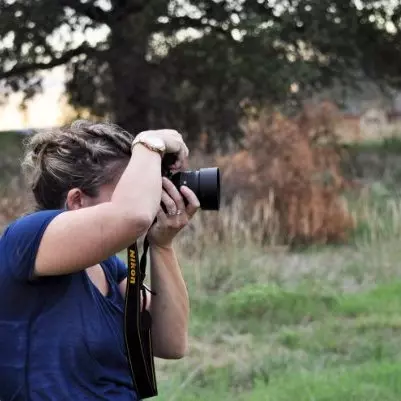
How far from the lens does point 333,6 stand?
13.0m

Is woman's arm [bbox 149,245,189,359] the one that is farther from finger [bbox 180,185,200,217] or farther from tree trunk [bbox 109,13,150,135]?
tree trunk [bbox 109,13,150,135]

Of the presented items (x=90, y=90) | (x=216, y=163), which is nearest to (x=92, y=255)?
(x=216, y=163)

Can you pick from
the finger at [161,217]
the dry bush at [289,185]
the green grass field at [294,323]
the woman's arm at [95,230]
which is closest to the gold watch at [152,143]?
the woman's arm at [95,230]

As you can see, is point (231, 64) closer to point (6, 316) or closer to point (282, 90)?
point (282, 90)

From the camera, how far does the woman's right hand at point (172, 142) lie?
208cm

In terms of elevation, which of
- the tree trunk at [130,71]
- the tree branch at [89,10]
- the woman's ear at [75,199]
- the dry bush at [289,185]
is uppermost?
the tree branch at [89,10]

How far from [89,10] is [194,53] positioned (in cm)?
177

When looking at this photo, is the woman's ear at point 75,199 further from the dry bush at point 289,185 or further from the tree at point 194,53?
the tree at point 194,53

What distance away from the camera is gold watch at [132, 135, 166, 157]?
2.03m

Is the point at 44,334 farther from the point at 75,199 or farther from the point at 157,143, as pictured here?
the point at 157,143

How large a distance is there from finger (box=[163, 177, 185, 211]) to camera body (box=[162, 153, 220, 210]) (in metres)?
0.03

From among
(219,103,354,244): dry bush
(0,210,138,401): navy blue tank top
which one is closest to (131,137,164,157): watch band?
(0,210,138,401): navy blue tank top

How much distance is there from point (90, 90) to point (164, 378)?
10.0m

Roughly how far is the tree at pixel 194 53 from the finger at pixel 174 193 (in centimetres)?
979
